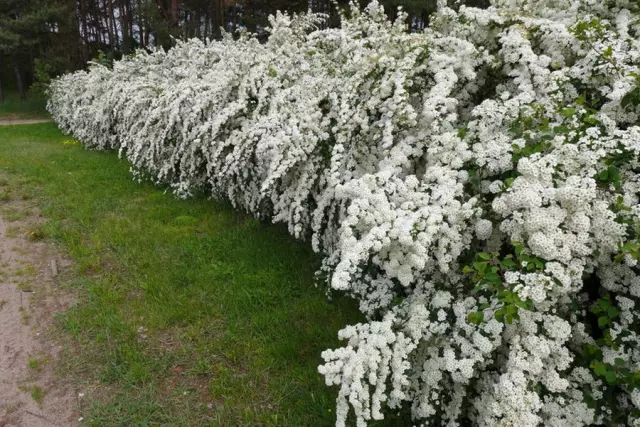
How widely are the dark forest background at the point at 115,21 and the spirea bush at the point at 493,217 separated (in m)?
14.1

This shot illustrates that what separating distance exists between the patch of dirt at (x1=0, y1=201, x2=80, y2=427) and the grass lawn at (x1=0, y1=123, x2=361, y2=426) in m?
0.11

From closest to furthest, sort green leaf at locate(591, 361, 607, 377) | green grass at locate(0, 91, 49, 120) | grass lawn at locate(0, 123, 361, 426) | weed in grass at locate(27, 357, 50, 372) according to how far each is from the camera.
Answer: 1. green leaf at locate(591, 361, 607, 377)
2. grass lawn at locate(0, 123, 361, 426)
3. weed in grass at locate(27, 357, 50, 372)
4. green grass at locate(0, 91, 49, 120)

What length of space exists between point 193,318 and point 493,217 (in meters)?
2.16

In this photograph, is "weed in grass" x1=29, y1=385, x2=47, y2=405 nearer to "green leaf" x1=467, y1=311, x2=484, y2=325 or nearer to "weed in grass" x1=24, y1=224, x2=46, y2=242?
"green leaf" x1=467, y1=311, x2=484, y2=325

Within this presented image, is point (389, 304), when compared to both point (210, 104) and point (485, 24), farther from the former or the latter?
point (210, 104)

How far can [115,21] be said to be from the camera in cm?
2511

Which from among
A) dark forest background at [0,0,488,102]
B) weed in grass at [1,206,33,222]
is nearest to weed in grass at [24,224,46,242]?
weed in grass at [1,206,33,222]

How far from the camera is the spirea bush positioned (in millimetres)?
1591

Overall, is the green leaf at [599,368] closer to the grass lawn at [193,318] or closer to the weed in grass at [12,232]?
the grass lawn at [193,318]

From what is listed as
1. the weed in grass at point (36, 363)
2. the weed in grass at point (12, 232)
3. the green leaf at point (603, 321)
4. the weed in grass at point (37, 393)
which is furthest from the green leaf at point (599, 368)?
the weed in grass at point (12, 232)

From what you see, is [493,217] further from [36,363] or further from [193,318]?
[36,363]

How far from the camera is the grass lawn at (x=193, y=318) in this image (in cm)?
248

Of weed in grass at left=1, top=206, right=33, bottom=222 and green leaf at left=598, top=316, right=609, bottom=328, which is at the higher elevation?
green leaf at left=598, top=316, right=609, bottom=328

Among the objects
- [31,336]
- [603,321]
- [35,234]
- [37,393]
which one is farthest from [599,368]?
[35,234]
